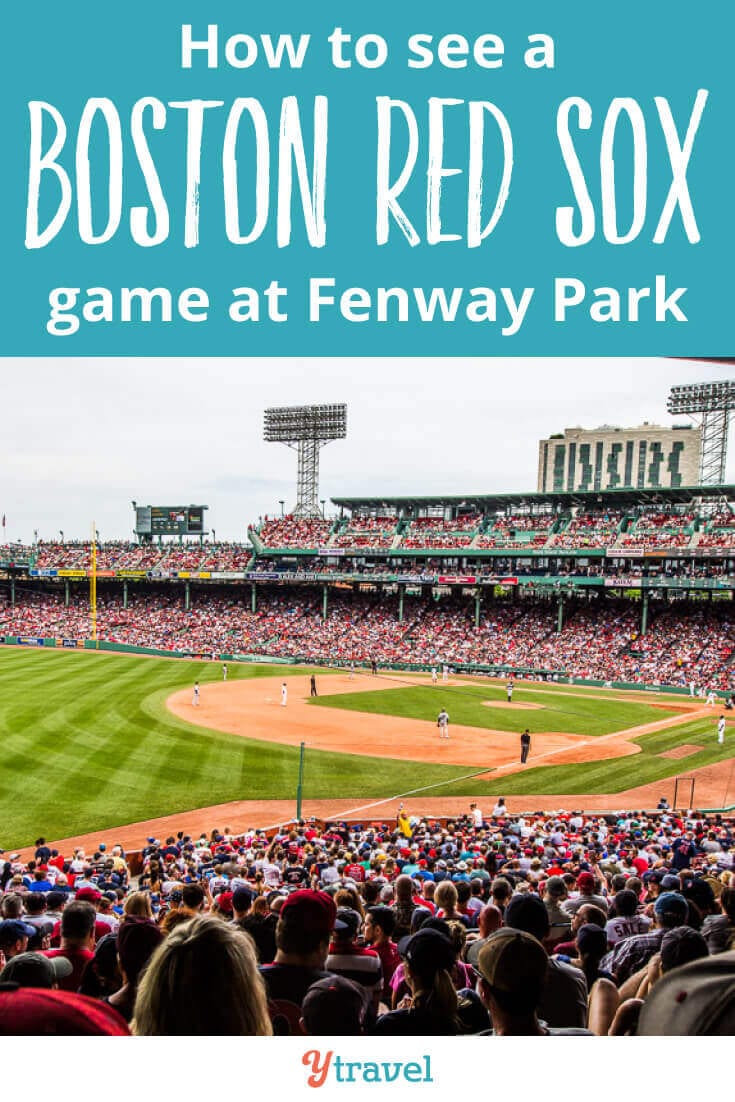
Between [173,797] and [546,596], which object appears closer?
→ [173,797]

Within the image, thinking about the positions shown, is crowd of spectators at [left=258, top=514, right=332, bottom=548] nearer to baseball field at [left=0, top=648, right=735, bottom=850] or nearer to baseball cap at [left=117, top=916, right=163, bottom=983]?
baseball field at [left=0, top=648, right=735, bottom=850]

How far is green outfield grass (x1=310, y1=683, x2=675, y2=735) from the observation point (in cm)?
2914

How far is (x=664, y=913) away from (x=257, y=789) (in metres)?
15.7

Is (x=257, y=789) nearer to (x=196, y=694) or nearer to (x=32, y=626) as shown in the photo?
(x=196, y=694)

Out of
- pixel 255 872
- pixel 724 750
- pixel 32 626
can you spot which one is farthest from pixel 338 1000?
pixel 32 626

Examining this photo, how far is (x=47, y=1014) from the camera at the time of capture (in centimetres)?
162

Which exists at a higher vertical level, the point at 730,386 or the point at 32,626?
the point at 730,386

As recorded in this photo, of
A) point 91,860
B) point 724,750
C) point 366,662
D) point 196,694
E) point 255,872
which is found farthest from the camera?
point 366,662

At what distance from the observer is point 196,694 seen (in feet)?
102

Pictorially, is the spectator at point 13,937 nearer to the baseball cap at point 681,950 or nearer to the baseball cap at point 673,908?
the baseball cap at point 681,950

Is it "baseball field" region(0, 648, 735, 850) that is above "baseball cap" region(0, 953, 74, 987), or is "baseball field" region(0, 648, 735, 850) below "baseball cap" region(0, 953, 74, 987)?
below

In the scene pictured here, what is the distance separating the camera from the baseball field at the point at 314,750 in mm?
18047

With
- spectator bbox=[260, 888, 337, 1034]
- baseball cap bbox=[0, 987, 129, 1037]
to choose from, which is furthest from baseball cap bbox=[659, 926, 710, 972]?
baseball cap bbox=[0, 987, 129, 1037]

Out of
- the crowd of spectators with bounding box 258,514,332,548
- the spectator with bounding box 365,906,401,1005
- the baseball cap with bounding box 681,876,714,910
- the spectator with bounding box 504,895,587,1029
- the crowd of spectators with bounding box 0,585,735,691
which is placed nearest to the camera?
the spectator with bounding box 504,895,587,1029
